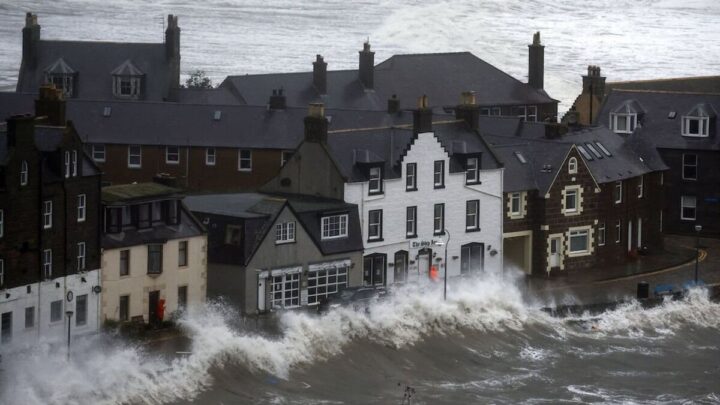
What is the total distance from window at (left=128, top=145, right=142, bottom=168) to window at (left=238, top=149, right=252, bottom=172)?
416cm

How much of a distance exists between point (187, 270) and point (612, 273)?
2182 centimetres

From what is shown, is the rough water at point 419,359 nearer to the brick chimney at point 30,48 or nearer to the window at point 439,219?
the window at point 439,219

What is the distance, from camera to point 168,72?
106062 mm

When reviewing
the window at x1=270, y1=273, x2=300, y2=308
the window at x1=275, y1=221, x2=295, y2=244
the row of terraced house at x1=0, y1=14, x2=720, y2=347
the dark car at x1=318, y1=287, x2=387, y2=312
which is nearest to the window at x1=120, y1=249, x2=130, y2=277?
the row of terraced house at x1=0, y1=14, x2=720, y2=347

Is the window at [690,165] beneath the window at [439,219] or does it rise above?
above

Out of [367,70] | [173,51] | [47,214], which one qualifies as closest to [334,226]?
[47,214]

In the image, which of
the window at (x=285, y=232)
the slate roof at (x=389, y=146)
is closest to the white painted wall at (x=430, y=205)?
the slate roof at (x=389, y=146)

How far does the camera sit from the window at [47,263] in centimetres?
6550

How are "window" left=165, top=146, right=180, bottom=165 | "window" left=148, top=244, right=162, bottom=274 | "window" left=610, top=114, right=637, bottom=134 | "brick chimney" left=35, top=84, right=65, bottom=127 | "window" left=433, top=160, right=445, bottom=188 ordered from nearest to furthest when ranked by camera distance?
"window" left=148, top=244, right=162, bottom=274, "brick chimney" left=35, top=84, right=65, bottom=127, "window" left=433, top=160, right=445, bottom=188, "window" left=165, top=146, right=180, bottom=165, "window" left=610, top=114, right=637, bottom=134

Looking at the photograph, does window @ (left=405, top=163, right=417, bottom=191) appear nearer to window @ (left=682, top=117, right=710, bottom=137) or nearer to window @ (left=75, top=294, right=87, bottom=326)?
window @ (left=75, top=294, right=87, bottom=326)

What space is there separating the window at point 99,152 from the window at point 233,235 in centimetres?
1813

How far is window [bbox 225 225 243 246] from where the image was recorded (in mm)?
72125

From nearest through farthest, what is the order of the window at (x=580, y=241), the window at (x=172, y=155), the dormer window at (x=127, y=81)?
the window at (x=580, y=241), the window at (x=172, y=155), the dormer window at (x=127, y=81)

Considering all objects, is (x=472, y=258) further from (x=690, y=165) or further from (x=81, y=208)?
(x=81, y=208)
